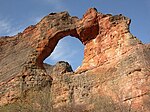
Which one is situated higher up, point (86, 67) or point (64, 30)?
point (64, 30)

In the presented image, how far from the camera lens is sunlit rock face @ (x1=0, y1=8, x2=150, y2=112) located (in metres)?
24.6

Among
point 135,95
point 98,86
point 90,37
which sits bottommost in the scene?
point 135,95

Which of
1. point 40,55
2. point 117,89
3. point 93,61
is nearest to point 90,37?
point 93,61

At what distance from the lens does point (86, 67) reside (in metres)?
29.4

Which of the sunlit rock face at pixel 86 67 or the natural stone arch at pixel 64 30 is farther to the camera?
the natural stone arch at pixel 64 30

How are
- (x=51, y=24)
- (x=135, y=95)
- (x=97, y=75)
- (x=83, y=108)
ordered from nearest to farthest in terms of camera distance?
(x=135, y=95) → (x=83, y=108) → (x=97, y=75) → (x=51, y=24)

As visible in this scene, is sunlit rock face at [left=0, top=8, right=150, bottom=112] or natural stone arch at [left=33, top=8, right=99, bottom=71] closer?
Answer: sunlit rock face at [left=0, top=8, right=150, bottom=112]

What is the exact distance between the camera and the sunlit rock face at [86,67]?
2456 centimetres

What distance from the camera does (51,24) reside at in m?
32.0

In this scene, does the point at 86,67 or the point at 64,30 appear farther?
the point at 64,30

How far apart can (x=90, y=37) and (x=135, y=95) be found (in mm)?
8316

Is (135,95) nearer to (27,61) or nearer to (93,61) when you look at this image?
(93,61)

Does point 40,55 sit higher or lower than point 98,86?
higher

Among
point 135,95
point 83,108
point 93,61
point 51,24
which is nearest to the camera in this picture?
point 135,95
